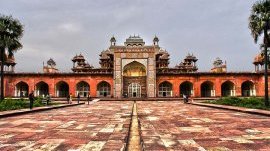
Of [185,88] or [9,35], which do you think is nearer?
[9,35]

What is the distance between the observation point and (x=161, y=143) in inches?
223

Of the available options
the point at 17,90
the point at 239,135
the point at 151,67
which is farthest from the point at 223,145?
the point at 17,90

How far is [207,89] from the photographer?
4781 cm

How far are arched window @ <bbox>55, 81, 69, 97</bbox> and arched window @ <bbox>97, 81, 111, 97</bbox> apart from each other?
5637mm

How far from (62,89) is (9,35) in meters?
23.3

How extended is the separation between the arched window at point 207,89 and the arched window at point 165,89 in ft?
19.7

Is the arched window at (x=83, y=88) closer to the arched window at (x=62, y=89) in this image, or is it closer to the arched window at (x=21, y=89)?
the arched window at (x=62, y=89)

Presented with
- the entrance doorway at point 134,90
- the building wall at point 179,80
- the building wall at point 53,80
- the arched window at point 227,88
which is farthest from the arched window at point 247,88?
the building wall at point 53,80

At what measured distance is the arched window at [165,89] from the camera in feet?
149

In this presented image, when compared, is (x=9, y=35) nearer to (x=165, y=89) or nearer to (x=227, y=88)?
(x=165, y=89)

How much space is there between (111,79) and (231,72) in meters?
18.5

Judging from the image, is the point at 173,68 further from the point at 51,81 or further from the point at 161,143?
the point at 161,143

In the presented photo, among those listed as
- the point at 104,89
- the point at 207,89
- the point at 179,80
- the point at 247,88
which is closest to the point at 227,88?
the point at 207,89

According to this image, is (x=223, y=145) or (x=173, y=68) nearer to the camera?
(x=223, y=145)
